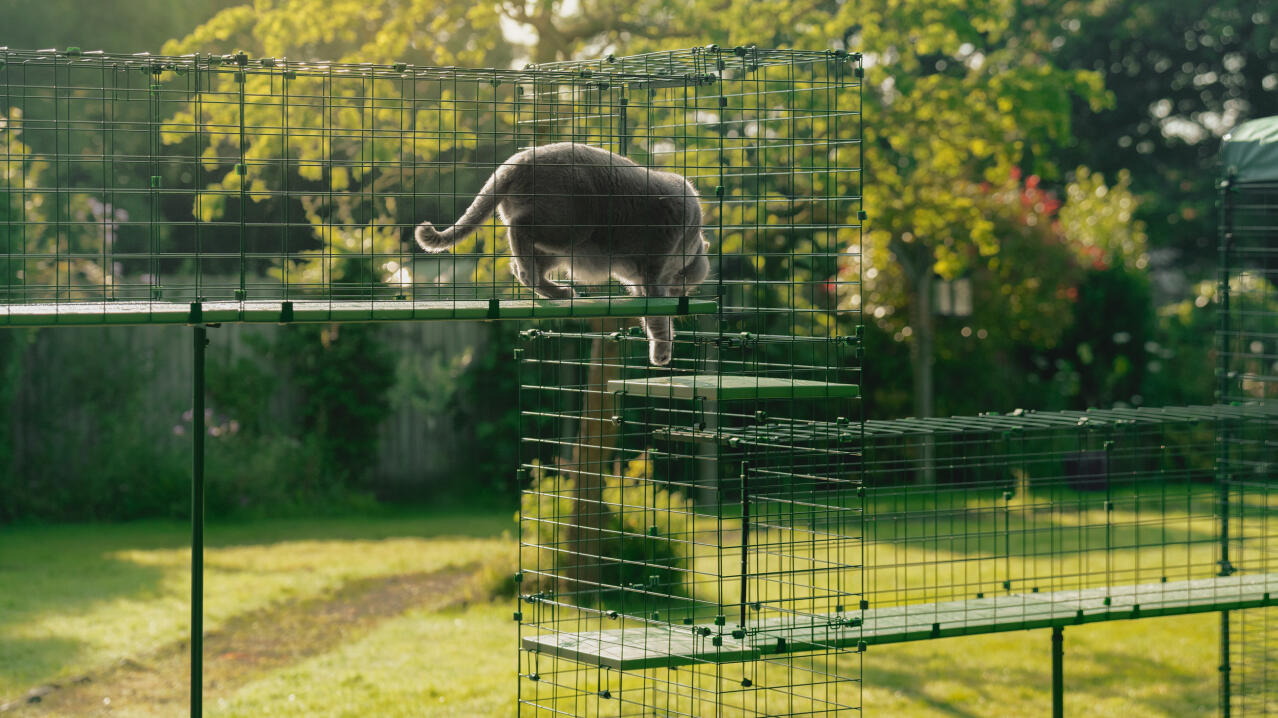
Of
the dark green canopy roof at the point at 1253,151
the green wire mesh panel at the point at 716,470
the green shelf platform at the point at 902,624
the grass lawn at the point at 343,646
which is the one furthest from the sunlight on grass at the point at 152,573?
the dark green canopy roof at the point at 1253,151

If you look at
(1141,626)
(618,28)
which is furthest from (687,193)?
(1141,626)

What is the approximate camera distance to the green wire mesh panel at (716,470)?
14.1ft

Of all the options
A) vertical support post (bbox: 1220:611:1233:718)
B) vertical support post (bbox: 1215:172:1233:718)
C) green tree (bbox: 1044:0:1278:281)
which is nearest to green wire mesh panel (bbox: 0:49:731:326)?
vertical support post (bbox: 1215:172:1233:718)

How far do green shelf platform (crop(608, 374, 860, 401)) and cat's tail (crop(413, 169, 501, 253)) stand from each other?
0.78 meters

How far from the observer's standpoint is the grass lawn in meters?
6.74

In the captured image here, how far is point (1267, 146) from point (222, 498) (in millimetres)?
9496

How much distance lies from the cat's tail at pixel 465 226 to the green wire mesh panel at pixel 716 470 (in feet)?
1.13

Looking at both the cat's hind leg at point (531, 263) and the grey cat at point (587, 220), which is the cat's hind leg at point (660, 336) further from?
the cat's hind leg at point (531, 263)

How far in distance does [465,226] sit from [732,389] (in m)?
1.14

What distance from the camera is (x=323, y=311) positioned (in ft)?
13.0

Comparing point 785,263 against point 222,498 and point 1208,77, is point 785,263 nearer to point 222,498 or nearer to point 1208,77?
point 222,498

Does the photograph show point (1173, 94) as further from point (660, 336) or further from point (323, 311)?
point (323, 311)

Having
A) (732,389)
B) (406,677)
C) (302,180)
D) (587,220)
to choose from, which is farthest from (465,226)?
(302,180)

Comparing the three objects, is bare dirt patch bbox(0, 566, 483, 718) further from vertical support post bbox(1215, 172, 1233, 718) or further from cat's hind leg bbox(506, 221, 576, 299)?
vertical support post bbox(1215, 172, 1233, 718)
